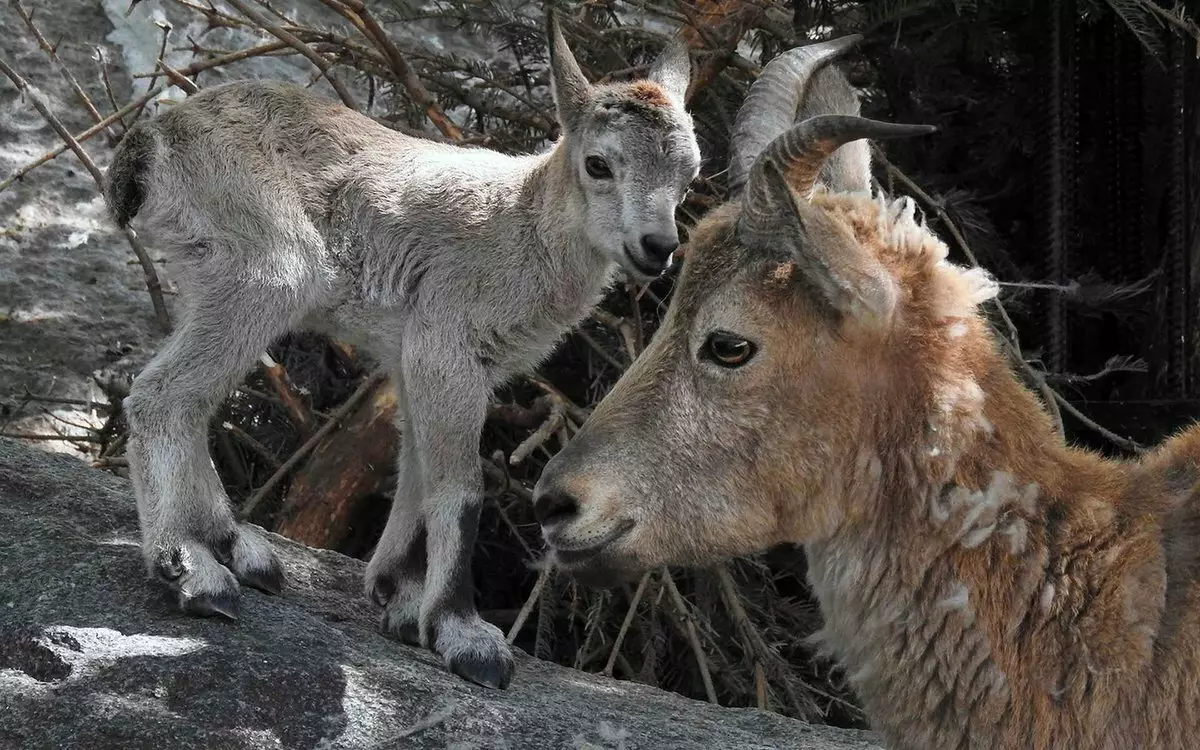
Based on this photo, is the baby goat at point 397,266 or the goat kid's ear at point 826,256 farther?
the baby goat at point 397,266

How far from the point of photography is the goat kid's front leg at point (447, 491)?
182 inches

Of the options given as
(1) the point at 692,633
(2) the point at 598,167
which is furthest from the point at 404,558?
(2) the point at 598,167

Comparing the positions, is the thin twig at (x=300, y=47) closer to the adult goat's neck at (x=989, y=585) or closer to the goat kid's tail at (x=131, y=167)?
the goat kid's tail at (x=131, y=167)

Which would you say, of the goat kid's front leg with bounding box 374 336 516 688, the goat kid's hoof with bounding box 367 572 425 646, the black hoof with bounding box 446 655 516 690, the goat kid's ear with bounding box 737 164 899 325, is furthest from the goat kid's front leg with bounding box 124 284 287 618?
the goat kid's ear with bounding box 737 164 899 325

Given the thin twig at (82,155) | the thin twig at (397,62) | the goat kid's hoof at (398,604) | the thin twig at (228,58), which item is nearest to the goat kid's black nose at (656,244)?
the goat kid's hoof at (398,604)

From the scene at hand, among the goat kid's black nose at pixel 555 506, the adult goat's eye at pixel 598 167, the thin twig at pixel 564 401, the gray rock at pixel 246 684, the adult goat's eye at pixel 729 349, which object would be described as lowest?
the gray rock at pixel 246 684

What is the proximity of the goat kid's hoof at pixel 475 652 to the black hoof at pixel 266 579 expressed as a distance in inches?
25.4

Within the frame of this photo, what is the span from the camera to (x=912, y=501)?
122 inches

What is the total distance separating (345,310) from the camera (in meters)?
5.10

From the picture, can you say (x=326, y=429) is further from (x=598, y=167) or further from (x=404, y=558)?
(x=598, y=167)

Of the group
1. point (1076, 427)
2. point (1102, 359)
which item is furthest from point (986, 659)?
point (1102, 359)

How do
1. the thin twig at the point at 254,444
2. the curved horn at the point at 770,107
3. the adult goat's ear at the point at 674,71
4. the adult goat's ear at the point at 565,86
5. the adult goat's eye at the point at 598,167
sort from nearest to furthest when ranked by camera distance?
1. the curved horn at the point at 770,107
2. the adult goat's eye at the point at 598,167
3. the adult goat's ear at the point at 565,86
4. the adult goat's ear at the point at 674,71
5. the thin twig at the point at 254,444

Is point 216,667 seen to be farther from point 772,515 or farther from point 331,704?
point 772,515

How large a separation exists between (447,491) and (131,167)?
67.8 inches
